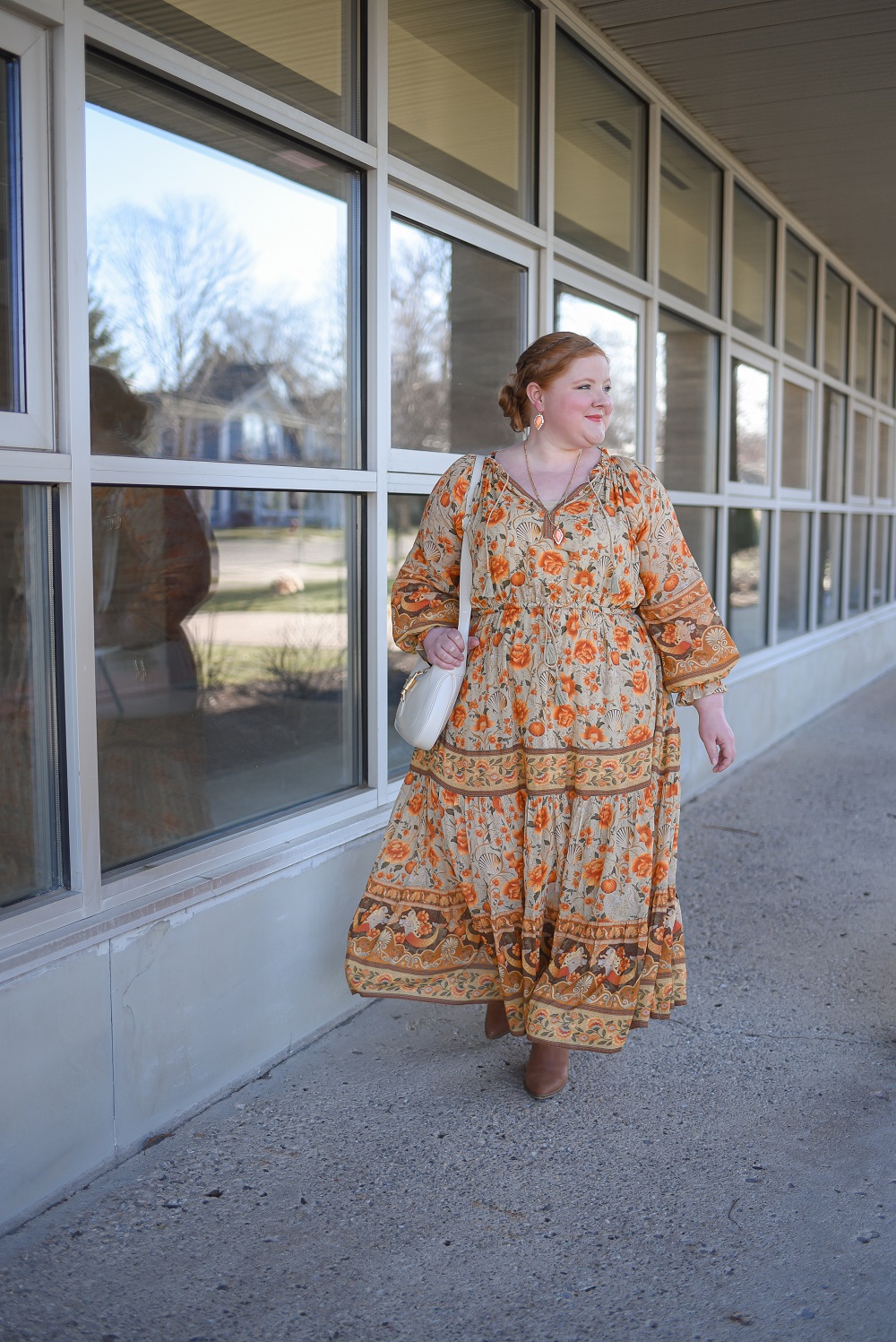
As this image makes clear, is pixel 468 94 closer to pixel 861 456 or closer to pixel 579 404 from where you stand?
pixel 579 404

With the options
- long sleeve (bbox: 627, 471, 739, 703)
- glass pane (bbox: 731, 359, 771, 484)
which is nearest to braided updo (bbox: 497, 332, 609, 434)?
long sleeve (bbox: 627, 471, 739, 703)

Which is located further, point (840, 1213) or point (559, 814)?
point (559, 814)

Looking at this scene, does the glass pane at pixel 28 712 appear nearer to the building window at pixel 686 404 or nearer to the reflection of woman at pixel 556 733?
the reflection of woman at pixel 556 733

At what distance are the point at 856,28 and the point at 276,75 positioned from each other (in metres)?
2.49

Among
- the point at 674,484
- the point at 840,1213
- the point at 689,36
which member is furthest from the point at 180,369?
the point at 840,1213

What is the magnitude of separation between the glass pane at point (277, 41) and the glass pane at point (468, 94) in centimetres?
22

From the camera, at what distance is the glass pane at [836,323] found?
8484 mm

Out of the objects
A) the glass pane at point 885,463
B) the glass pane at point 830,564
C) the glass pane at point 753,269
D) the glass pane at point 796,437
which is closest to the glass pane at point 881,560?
the glass pane at point 885,463

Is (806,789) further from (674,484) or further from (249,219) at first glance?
(249,219)

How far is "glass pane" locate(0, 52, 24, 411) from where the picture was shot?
2158 millimetres

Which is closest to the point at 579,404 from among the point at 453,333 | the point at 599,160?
the point at 453,333

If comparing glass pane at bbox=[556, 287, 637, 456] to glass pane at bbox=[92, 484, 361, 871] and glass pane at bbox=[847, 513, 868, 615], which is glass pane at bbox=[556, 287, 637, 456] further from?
glass pane at bbox=[847, 513, 868, 615]

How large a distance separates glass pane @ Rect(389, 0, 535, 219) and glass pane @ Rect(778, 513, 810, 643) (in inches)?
158

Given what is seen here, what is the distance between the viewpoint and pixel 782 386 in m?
7.27
